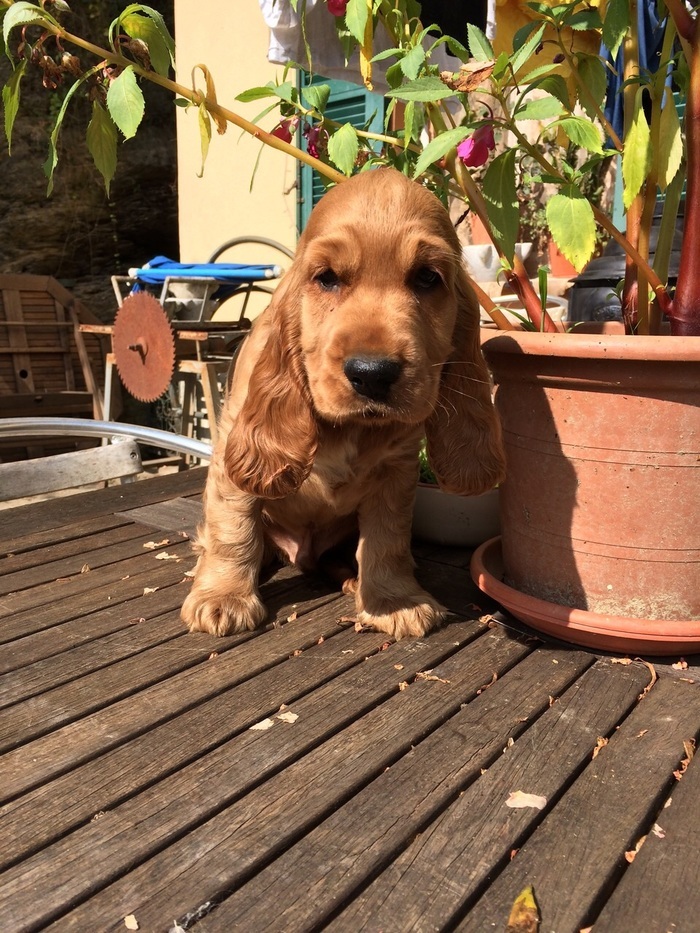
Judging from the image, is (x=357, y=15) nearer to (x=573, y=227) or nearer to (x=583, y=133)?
(x=583, y=133)

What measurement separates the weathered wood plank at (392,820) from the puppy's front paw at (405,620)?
31 cm

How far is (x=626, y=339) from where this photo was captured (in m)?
1.82

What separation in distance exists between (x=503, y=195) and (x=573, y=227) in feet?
0.69

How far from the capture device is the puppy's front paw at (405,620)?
7.02 feet

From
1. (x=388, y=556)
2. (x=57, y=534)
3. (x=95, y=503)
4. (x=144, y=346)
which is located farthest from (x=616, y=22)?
(x=144, y=346)

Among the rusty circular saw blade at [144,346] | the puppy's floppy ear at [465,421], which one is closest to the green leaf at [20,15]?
the puppy's floppy ear at [465,421]

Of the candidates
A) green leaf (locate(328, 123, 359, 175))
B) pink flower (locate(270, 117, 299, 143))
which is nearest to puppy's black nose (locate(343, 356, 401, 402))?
green leaf (locate(328, 123, 359, 175))

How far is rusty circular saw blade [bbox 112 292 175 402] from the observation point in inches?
263

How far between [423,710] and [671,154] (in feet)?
4.85

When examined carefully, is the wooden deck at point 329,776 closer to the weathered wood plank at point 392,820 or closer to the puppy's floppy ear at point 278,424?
the weathered wood plank at point 392,820

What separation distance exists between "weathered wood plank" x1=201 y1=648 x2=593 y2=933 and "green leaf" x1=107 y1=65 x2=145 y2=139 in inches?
61.6

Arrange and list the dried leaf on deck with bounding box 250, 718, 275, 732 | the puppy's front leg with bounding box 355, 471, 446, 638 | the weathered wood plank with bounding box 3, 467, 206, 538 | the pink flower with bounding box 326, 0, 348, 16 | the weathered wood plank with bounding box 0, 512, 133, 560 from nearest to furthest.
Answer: the dried leaf on deck with bounding box 250, 718, 275, 732 → the puppy's front leg with bounding box 355, 471, 446, 638 → the pink flower with bounding box 326, 0, 348, 16 → the weathered wood plank with bounding box 0, 512, 133, 560 → the weathered wood plank with bounding box 3, 467, 206, 538

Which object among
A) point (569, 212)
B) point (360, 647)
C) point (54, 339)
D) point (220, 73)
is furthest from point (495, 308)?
point (54, 339)

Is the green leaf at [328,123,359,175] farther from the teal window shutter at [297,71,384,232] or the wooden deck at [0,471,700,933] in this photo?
the teal window shutter at [297,71,384,232]
